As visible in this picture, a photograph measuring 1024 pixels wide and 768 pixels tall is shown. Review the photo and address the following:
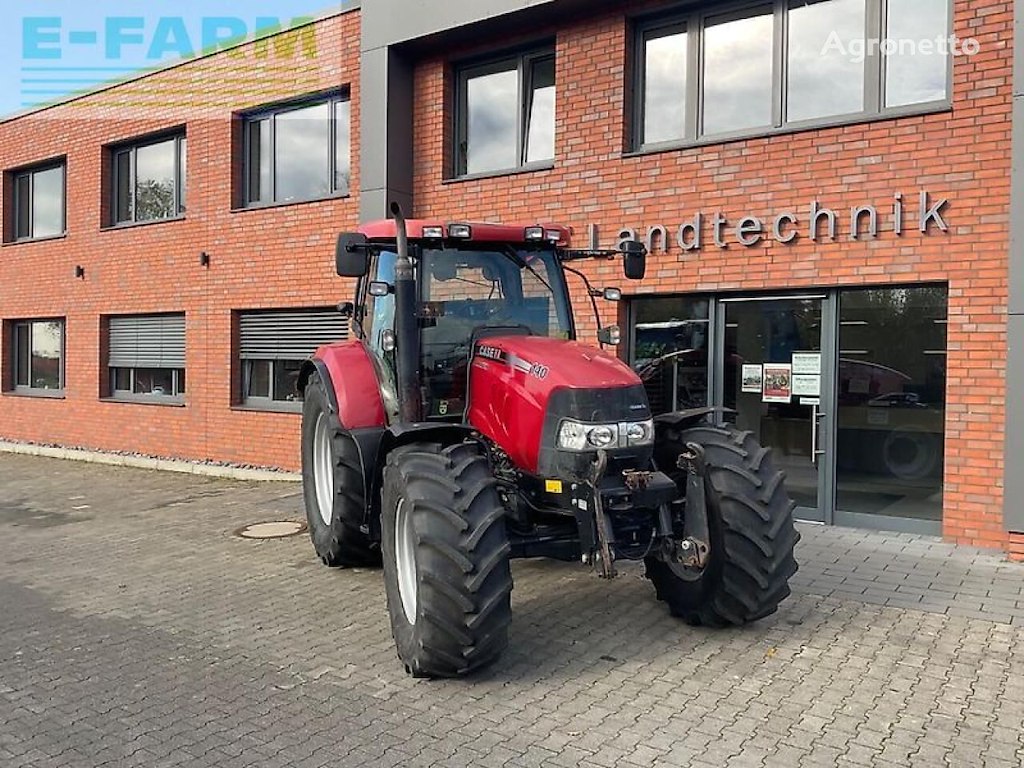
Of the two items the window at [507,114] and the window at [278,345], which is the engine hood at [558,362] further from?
the window at [278,345]

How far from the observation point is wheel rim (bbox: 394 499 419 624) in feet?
15.5

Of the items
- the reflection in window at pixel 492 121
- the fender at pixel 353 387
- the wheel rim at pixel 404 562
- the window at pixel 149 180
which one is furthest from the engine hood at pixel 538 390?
the window at pixel 149 180

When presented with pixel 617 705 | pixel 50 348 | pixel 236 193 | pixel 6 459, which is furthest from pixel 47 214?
pixel 617 705

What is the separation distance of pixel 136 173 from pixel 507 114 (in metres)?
7.12

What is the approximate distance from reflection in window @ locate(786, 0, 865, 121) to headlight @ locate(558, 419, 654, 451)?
16.1ft

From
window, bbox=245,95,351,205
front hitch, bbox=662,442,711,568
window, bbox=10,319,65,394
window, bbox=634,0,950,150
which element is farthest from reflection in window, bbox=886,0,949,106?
window, bbox=10,319,65,394

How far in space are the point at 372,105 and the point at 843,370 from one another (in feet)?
20.9

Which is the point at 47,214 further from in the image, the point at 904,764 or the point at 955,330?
the point at 904,764

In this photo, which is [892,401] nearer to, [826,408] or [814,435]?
[826,408]

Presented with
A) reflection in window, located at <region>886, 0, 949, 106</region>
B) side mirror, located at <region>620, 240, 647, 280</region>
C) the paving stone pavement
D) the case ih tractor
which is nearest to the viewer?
the paving stone pavement

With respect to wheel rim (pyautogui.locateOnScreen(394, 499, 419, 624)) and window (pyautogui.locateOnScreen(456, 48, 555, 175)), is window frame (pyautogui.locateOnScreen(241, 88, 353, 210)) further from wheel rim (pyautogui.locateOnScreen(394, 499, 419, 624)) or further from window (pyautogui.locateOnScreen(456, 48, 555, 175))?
wheel rim (pyautogui.locateOnScreen(394, 499, 419, 624))

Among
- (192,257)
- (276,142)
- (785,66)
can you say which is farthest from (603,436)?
(192,257)

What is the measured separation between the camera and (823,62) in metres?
8.24

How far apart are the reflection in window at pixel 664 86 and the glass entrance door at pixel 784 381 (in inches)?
76.3
